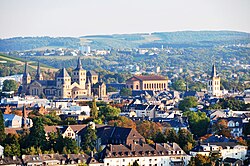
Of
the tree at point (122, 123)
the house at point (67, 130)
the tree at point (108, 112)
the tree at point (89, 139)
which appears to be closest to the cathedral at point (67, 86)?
the tree at point (108, 112)

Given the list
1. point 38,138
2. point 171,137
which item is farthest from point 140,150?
point 38,138

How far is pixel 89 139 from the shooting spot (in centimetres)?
7106

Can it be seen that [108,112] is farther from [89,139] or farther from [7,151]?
[7,151]

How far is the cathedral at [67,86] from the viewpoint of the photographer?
12938 centimetres

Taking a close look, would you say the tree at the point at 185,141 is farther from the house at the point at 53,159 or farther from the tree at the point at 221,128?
the house at the point at 53,159

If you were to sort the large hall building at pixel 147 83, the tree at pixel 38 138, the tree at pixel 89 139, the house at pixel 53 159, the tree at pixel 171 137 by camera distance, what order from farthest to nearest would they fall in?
1. the large hall building at pixel 147 83
2. the tree at pixel 89 139
3. the tree at pixel 171 137
4. the tree at pixel 38 138
5. the house at pixel 53 159

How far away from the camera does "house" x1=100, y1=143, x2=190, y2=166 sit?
6278 cm

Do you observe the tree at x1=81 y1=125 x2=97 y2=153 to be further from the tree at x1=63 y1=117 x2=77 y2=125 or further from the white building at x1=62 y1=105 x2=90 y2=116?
the white building at x1=62 y1=105 x2=90 y2=116

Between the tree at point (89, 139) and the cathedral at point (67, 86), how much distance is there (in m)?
54.8

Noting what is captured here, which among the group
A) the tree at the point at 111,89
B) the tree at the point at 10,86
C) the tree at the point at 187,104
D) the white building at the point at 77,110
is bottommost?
the tree at the point at 111,89

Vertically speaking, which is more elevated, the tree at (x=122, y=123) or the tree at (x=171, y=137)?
the tree at (x=171, y=137)

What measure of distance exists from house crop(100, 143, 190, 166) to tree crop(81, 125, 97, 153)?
5243mm

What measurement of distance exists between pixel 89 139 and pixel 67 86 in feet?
195

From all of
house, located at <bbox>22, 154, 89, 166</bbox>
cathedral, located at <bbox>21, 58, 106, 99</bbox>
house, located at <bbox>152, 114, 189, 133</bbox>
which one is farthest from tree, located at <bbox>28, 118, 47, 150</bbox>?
cathedral, located at <bbox>21, 58, 106, 99</bbox>
